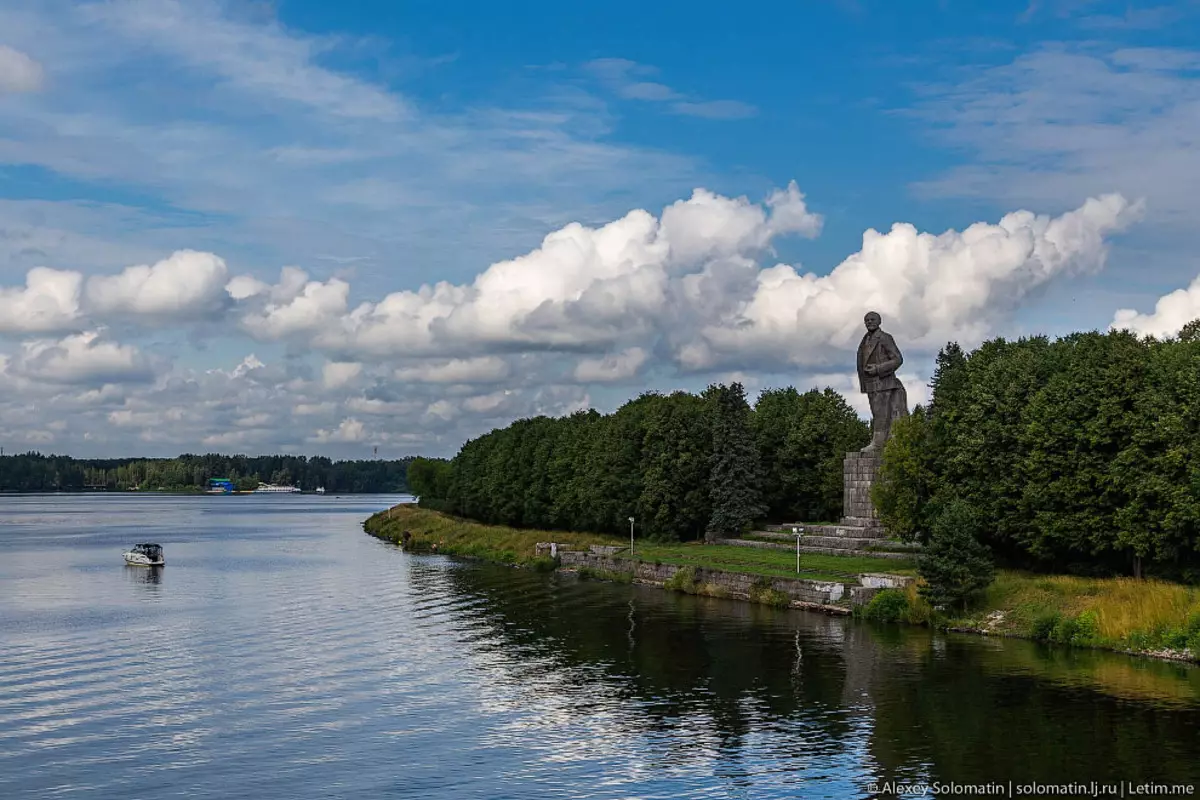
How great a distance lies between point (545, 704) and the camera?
36.5 meters

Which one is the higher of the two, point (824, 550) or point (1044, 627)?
point (824, 550)

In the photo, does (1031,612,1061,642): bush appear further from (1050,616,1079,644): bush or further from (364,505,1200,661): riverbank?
(1050,616,1079,644): bush

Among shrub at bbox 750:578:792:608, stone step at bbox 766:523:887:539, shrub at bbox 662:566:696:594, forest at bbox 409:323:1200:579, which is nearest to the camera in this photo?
forest at bbox 409:323:1200:579

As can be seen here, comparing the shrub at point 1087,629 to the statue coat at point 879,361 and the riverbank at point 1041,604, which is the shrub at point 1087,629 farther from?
the statue coat at point 879,361

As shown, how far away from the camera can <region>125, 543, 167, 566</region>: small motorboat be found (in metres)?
89.9

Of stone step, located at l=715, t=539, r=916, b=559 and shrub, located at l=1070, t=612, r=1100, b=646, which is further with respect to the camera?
stone step, located at l=715, t=539, r=916, b=559

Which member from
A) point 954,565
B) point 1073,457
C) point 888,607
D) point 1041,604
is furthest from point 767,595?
point 1073,457

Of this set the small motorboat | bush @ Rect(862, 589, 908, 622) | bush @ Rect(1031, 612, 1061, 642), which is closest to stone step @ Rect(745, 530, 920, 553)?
bush @ Rect(862, 589, 908, 622)

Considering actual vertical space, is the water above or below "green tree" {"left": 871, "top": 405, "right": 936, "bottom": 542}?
below

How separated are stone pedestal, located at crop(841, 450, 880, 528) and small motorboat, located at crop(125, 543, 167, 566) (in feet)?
178

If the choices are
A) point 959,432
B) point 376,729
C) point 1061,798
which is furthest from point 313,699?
point 959,432

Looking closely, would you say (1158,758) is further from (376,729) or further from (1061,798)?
(376,729)

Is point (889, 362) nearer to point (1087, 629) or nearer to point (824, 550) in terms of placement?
point (824, 550)

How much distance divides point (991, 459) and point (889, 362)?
20.7 m
